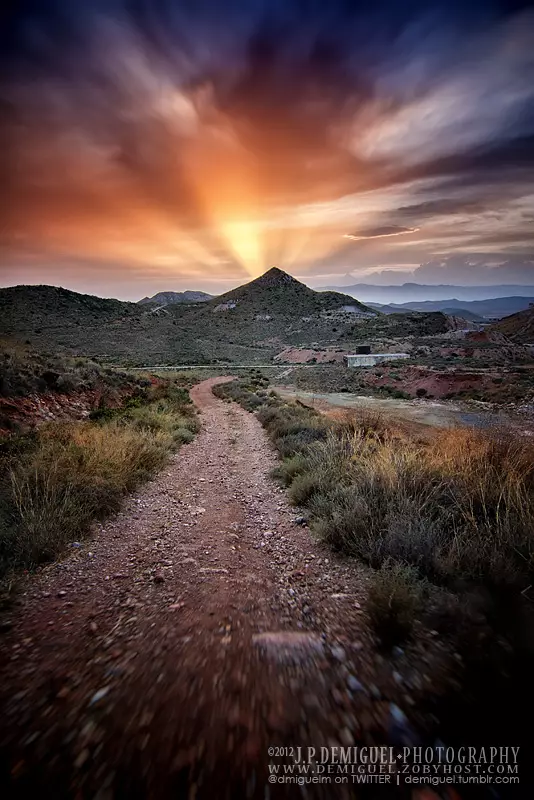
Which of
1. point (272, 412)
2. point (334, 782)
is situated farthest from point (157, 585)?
point (272, 412)

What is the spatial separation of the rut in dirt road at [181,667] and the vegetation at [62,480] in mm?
366

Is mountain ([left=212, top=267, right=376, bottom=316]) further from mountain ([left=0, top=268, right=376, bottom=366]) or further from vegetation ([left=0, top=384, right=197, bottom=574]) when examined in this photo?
vegetation ([left=0, top=384, right=197, bottom=574])

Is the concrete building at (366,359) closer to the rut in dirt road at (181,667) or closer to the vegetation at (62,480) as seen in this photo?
the vegetation at (62,480)

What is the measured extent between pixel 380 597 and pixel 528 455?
354 centimetres

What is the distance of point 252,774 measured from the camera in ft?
5.31

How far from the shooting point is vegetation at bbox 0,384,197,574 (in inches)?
152

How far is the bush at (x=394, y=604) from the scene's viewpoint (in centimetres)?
248

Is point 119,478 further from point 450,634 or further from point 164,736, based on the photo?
point 450,634

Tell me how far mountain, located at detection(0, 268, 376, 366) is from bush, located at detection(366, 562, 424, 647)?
4809 cm

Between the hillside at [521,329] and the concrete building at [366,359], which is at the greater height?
the hillside at [521,329]

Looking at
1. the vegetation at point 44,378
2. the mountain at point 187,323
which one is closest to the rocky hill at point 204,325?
the mountain at point 187,323

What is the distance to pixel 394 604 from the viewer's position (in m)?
2.64

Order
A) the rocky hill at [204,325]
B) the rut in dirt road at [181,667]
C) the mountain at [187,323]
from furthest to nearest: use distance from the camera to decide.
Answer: the rocky hill at [204,325], the mountain at [187,323], the rut in dirt road at [181,667]

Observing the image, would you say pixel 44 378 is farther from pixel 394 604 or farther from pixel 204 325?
pixel 204 325
